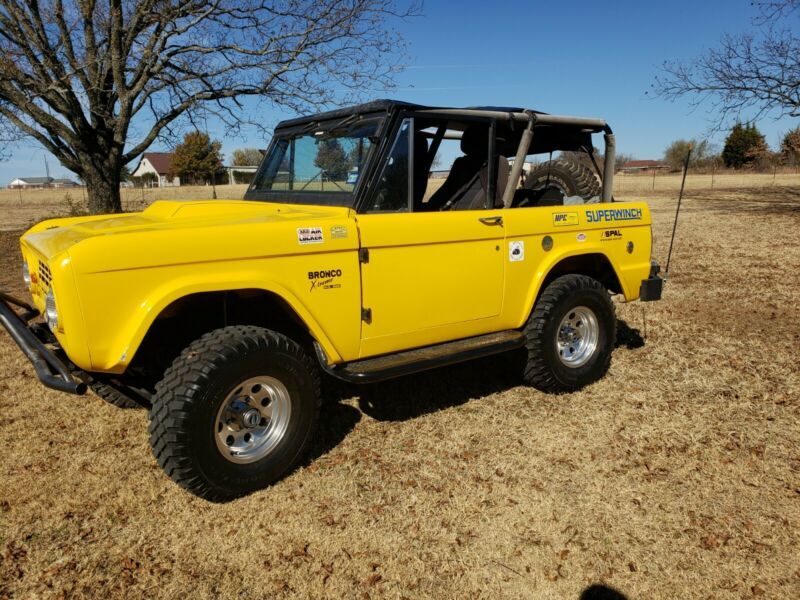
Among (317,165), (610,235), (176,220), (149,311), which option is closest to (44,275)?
(176,220)

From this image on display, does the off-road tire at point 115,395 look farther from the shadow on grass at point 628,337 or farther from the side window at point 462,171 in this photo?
the shadow on grass at point 628,337

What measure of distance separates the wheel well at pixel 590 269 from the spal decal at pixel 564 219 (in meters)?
0.33

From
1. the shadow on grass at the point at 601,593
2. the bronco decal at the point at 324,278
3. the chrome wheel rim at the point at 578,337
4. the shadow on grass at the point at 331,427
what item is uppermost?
the bronco decal at the point at 324,278

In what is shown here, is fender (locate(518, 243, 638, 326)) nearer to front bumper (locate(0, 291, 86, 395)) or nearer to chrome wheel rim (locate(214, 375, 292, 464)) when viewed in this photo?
chrome wheel rim (locate(214, 375, 292, 464))

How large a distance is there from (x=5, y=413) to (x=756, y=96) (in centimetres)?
2013

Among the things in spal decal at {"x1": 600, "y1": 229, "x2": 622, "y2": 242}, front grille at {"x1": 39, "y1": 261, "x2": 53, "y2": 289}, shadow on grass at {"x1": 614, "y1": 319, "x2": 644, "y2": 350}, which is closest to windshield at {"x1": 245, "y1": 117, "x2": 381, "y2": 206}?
front grille at {"x1": 39, "y1": 261, "x2": 53, "y2": 289}

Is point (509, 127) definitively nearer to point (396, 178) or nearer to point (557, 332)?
point (396, 178)

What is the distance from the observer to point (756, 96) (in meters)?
17.3

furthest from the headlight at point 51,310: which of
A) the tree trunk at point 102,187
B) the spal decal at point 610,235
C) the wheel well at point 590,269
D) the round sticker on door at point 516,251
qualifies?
the tree trunk at point 102,187

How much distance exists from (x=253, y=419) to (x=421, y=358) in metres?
1.12

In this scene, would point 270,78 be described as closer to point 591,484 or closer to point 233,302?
point 233,302

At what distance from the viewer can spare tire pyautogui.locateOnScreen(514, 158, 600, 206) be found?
16.0 feet

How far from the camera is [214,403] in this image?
9.96 ft

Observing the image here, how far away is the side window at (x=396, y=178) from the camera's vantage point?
12.3 ft
